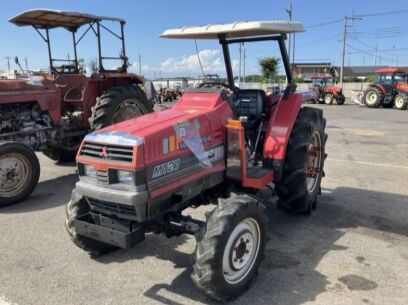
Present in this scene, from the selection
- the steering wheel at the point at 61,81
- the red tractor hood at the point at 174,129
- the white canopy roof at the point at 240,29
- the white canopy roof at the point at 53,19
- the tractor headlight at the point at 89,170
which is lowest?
the tractor headlight at the point at 89,170

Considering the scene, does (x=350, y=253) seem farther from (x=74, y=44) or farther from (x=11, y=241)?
(x=74, y=44)

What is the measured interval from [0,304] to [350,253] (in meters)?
3.18

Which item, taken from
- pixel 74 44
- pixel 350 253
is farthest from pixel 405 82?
pixel 350 253

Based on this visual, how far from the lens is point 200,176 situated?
386 cm

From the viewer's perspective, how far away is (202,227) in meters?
3.38

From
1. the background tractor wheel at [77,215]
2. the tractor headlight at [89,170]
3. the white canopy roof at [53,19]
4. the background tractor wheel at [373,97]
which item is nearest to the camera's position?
the tractor headlight at [89,170]

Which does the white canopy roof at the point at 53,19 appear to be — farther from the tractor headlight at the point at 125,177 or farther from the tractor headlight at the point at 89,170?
the tractor headlight at the point at 125,177

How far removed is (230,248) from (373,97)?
22.5 m

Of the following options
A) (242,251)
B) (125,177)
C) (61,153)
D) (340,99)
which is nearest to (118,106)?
(61,153)

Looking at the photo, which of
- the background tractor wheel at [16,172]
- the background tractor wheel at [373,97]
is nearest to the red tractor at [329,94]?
the background tractor wheel at [373,97]

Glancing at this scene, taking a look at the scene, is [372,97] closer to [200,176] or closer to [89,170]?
[200,176]

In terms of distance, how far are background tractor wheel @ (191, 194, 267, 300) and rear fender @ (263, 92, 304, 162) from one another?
1072 mm

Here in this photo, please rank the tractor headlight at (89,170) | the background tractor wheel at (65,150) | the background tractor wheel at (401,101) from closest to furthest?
the tractor headlight at (89,170) → the background tractor wheel at (65,150) → the background tractor wheel at (401,101)

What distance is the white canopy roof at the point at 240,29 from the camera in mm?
4320
